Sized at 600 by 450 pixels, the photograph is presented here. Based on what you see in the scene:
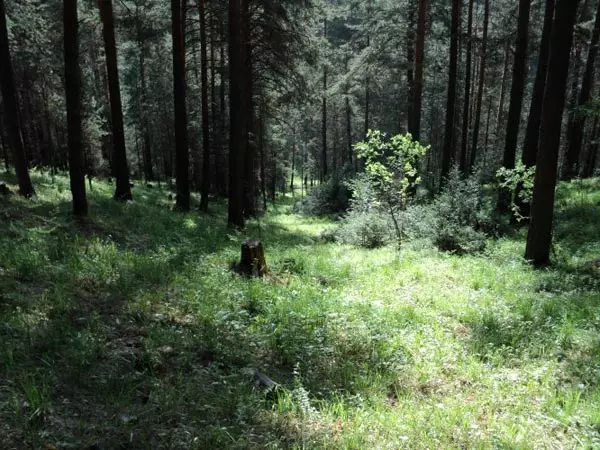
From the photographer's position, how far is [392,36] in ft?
66.4

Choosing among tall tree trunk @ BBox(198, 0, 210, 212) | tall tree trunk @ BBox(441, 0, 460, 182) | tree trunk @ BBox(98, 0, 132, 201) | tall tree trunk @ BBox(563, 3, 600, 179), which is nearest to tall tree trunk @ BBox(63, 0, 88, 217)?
tree trunk @ BBox(98, 0, 132, 201)

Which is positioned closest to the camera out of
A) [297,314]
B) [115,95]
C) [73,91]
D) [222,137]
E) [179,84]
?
[297,314]

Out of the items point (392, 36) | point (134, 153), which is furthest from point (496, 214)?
point (134, 153)

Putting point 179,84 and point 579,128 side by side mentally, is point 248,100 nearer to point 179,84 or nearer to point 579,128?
point 179,84

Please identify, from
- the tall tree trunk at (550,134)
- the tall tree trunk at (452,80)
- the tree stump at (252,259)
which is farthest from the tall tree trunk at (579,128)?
the tree stump at (252,259)

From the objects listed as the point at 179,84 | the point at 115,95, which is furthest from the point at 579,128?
the point at 115,95

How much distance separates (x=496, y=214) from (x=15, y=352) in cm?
1278

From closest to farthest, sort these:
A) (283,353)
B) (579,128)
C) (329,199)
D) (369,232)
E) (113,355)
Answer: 1. (113,355)
2. (283,353)
3. (369,232)
4. (579,128)
5. (329,199)

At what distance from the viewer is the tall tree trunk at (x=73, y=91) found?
341 inches

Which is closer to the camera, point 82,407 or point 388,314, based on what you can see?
point 82,407

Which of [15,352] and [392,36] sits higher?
[392,36]

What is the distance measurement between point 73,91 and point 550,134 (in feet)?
32.5

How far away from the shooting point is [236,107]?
12.0 meters

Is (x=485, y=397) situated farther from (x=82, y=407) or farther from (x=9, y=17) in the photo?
(x=9, y=17)
